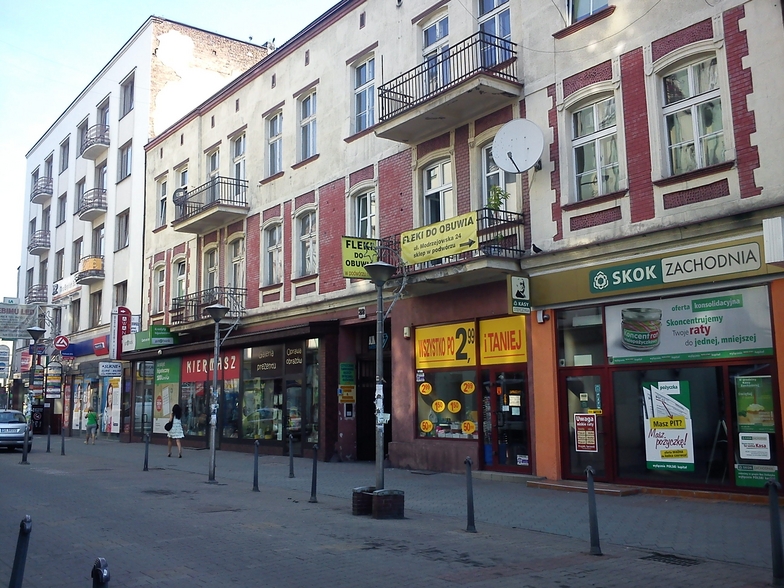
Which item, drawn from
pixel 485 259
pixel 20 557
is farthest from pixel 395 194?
pixel 20 557

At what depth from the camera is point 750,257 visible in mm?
11781

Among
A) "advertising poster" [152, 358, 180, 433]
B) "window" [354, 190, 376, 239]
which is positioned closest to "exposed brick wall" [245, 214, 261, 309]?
"window" [354, 190, 376, 239]

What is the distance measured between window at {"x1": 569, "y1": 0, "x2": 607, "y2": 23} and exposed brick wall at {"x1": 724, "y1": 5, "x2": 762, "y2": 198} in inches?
115

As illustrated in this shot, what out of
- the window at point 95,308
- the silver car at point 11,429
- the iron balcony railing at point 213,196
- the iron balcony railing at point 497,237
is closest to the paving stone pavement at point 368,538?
the iron balcony railing at point 497,237

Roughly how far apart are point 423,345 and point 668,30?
8610mm

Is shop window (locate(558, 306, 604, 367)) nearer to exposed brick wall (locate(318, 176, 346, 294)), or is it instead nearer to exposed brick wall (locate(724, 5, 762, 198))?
exposed brick wall (locate(724, 5, 762, 198))

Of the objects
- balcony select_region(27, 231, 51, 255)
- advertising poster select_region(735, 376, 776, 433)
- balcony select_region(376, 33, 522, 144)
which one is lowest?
advertising poster select_region(735, 376, 776, 433)

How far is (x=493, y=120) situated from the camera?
16578 mm

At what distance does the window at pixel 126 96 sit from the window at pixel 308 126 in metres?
17.6

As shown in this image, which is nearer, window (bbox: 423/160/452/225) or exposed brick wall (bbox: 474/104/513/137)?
exposed brick wall (bbox: 474/104/513/137)

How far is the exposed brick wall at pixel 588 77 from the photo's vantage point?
14336 millimetres

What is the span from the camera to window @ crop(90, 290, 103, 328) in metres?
39.0

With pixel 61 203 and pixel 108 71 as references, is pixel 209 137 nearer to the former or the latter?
pixel 108 71

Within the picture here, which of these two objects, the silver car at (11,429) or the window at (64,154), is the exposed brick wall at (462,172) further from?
the window at (64,154)
